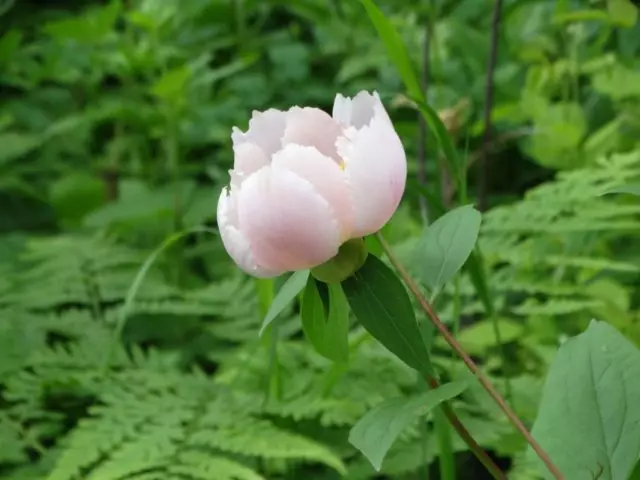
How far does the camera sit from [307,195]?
275 millimetres

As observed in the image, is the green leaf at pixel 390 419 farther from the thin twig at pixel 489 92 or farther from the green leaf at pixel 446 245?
the thin twig at pixel 489 92

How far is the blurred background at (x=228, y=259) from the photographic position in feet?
1.73

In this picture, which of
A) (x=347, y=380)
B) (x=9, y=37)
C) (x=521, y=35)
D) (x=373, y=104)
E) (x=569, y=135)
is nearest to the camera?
(x=373, y=104)

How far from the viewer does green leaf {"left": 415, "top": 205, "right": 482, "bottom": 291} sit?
331 mm

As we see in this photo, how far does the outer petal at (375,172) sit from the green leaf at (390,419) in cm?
6

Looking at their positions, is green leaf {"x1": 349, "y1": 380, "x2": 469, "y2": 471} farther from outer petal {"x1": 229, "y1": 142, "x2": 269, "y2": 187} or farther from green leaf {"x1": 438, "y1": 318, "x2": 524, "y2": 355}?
green leaf {"x1": 438, "y1": 318, "x2": 524, "y2": 355}

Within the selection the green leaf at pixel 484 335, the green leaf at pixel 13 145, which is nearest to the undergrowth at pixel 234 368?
the green leaf at pixel 484 335

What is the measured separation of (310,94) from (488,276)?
637 millimetres

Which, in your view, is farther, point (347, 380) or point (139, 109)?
point (139, 109)

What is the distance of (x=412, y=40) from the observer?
3.42 feet

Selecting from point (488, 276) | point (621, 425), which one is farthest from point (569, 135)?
point (621, 425)

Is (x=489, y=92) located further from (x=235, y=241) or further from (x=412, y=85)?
(x=235, y=241)

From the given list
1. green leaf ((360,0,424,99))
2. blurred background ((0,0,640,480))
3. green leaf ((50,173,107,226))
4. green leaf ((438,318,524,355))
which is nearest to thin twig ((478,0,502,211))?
blurred background ((0,0,640,480))

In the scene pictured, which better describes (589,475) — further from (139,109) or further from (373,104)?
(139,109)
